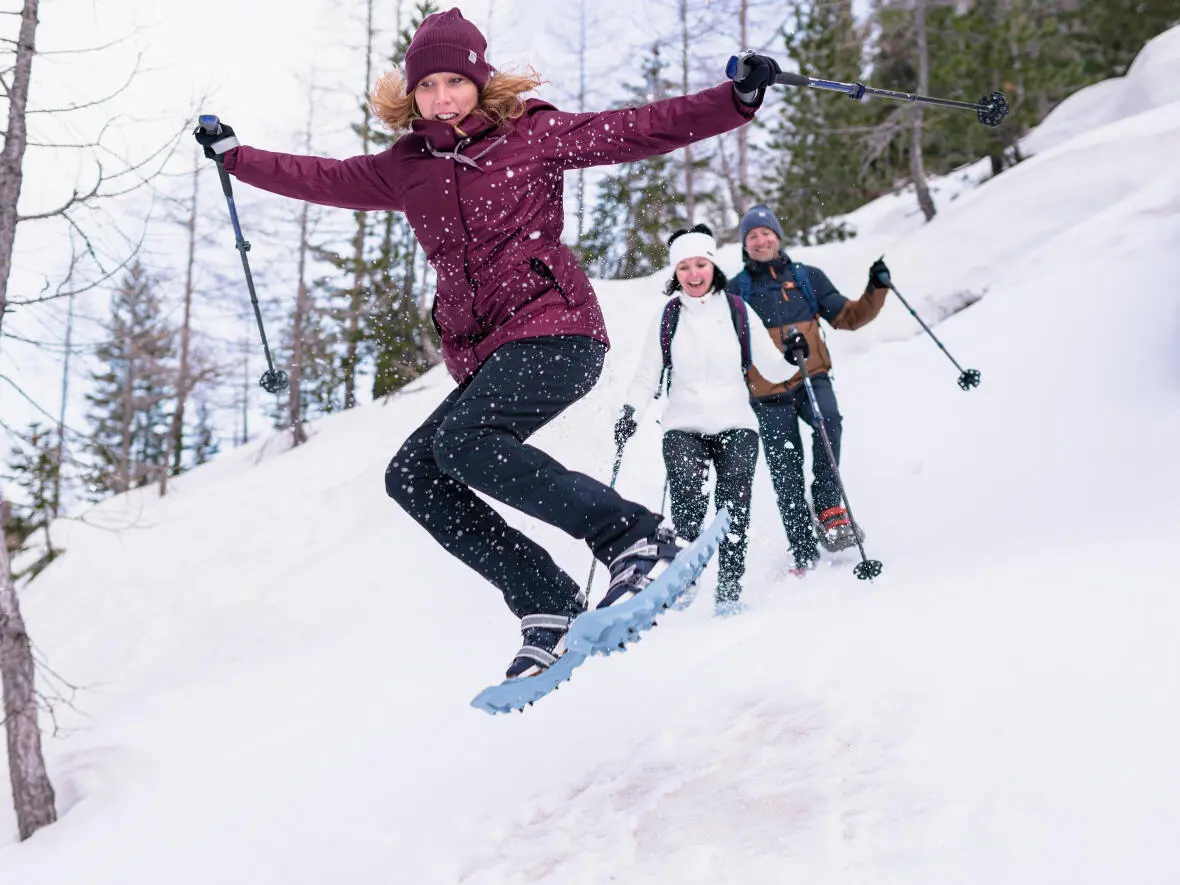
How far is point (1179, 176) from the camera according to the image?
366 inches

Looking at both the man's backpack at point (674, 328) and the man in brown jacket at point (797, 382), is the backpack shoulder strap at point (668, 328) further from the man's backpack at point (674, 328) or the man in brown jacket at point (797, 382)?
the man in brown jacket at point (797, 382)

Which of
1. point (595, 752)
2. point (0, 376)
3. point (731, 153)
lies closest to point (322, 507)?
point (0, 376)

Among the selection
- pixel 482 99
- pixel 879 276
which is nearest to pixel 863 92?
pixel 482 99

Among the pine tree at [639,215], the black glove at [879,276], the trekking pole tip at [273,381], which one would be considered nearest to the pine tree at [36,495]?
the trekking pole tip at [273,381]

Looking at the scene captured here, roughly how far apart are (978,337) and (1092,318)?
1235 millimetres

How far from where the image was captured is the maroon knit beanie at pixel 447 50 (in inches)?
122

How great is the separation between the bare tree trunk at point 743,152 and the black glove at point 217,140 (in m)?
19.1

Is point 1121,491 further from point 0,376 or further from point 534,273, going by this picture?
point 0,376

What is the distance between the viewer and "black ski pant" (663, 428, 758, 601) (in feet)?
17.4

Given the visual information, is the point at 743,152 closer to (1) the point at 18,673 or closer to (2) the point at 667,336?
(2) the point at 667,336

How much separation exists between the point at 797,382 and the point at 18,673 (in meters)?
6.13

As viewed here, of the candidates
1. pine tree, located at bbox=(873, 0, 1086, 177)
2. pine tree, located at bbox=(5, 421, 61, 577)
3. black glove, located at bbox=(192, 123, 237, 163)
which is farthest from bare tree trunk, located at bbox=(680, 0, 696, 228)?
black glove, located at bbox=(192, 123, 237, 163)

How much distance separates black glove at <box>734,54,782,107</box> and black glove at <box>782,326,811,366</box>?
2.84 meters

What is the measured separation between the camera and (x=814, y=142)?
71.9 feet
